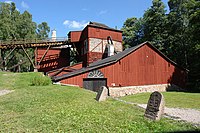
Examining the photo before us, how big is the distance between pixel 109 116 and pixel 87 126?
1.53 m

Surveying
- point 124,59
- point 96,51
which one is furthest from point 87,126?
point 96,51

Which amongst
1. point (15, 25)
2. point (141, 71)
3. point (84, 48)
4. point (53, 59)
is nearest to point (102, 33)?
point (84, 48)

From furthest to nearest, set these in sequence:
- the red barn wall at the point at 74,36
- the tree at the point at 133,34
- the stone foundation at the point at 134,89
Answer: the tree at the point at 133,34, the red barn wall at the point at 74,36, the stone foundation at the point at 134,89

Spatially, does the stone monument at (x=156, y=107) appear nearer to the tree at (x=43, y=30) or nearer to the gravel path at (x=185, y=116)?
the gravel path at (x=185, y=116)

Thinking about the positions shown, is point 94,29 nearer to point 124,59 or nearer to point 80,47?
point 80,47

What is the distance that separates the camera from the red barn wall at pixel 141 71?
2294cm

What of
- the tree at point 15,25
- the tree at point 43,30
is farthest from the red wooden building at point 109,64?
the tree at point 43,30

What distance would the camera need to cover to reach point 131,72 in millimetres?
24156

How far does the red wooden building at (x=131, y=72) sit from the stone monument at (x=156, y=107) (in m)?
14.3

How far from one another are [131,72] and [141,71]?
1.51 m

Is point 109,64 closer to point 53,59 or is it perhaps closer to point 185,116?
point 185,116

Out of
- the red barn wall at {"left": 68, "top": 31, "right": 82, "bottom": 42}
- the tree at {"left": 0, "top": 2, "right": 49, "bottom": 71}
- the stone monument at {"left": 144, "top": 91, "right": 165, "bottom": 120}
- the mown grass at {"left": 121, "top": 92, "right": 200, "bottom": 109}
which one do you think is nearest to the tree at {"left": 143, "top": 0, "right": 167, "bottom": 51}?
the red barn wall at {"left": 68, "top": 31, "right": 82, "bottom": 42}

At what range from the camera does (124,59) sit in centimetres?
2373

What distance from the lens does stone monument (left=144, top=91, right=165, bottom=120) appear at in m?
7.31
